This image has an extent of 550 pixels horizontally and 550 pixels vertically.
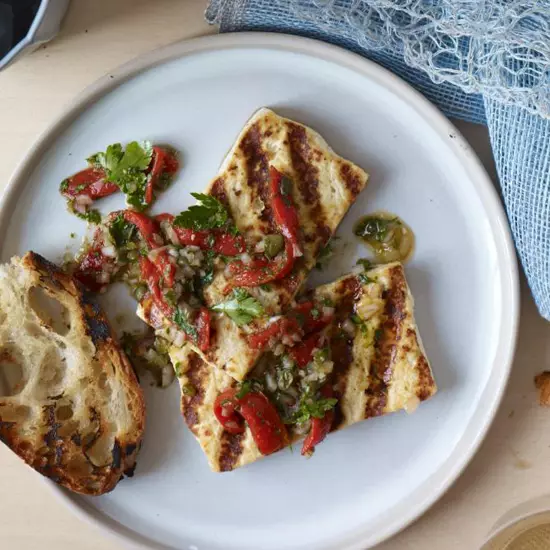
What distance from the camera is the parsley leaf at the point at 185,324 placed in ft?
10.9

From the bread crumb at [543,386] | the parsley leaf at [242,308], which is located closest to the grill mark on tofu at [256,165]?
the parsley leaf at [242,308]

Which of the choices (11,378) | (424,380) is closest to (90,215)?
(11,378)

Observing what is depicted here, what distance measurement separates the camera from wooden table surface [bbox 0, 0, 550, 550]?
3.57 meters

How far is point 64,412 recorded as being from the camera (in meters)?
3.56

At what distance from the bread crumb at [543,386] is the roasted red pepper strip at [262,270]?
125 centimetres

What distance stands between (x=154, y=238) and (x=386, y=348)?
1.14 m

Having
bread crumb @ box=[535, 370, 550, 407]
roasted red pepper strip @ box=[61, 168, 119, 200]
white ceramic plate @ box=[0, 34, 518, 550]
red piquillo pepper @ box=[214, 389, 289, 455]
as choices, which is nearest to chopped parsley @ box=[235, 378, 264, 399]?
red piquillo pepper @ box=[214, 389, 289, 455]

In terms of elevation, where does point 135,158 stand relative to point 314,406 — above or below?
above

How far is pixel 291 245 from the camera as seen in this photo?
10.9 ft

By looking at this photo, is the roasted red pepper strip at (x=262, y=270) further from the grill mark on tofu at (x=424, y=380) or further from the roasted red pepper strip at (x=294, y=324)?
the grill mark on tofu at (x=424, y=380)

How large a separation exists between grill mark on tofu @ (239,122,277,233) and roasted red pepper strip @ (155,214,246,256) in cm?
17

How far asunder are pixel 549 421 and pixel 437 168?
1.26 m

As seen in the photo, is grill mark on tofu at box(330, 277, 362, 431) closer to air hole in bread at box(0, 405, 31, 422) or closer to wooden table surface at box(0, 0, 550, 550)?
wooden table surface at box(0, 0, 550, 550)

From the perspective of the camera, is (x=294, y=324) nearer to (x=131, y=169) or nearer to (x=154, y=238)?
(x=154, y=238)
